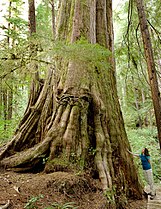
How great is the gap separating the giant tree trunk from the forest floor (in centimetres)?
23

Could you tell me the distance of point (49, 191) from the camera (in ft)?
11.2

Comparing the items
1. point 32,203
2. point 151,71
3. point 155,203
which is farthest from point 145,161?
point 32,203

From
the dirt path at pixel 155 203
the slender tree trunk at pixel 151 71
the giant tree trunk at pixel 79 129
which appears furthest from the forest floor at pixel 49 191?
the slender tree trunk at pixel 151 71

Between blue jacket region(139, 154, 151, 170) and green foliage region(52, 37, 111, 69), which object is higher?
green foliage region(52, 37, 111, 69)

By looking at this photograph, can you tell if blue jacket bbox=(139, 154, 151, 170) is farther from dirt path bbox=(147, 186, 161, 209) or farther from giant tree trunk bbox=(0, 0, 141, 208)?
dirt path bbox=(147, 186, 161, 209)

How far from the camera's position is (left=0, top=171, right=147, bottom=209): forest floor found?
3.10m

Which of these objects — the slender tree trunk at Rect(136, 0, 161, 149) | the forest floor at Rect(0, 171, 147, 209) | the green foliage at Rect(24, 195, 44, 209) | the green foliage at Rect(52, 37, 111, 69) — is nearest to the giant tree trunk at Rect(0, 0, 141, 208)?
the forest floor at Rect(0, 171, 147, 209)

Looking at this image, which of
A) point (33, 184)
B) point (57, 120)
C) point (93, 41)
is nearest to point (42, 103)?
point (57, 120)

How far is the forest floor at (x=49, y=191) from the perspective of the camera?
3.10 m

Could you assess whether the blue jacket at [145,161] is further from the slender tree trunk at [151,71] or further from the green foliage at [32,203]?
the green foliage at [32,203]

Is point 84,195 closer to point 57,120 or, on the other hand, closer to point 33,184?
point 33,184

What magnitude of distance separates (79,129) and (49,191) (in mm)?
1482

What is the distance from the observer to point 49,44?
12.0 ft

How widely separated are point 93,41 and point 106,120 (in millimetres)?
1910
